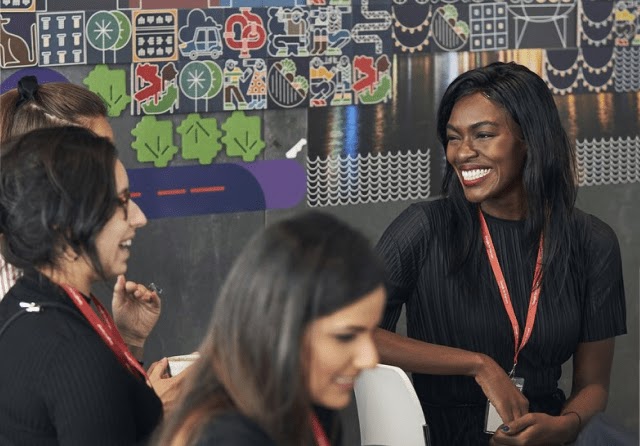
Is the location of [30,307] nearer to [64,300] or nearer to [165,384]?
[64,300]

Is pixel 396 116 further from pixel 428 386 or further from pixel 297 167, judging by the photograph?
pixel 428 386

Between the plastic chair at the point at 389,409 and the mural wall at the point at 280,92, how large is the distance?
4.45 feet

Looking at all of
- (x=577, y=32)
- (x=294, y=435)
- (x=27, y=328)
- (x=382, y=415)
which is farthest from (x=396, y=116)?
(x=294, y=435)

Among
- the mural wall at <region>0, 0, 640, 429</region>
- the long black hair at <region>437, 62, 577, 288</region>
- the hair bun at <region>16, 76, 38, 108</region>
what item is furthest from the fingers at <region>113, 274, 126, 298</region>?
the mural wall at <region>0, 0, 640, 429</region>

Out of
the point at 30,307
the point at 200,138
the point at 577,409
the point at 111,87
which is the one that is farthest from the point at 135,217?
the point at 200,138

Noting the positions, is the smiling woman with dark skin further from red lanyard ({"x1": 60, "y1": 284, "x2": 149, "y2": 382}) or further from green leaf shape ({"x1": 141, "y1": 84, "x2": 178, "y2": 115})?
green leaf shape ({"x1": 141, "y1": 84, "x2": 178, "y2": 115})

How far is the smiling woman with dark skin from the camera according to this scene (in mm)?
3309

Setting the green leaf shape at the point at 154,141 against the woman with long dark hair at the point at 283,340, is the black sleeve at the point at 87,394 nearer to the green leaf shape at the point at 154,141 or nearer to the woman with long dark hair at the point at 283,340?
the woman with long dark hair at the point at 283,340

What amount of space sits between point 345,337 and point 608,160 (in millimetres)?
3560

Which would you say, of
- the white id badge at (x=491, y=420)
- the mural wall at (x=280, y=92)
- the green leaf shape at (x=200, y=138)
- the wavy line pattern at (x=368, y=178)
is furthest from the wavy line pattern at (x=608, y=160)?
the white id badge at (x=491, y=420)

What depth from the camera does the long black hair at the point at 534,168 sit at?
330 cm

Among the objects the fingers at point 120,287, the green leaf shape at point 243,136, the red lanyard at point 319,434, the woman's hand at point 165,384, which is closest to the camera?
the red lanyard at point 319,434

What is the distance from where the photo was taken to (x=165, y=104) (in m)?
4.21

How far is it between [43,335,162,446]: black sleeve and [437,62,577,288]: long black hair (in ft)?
4.52
